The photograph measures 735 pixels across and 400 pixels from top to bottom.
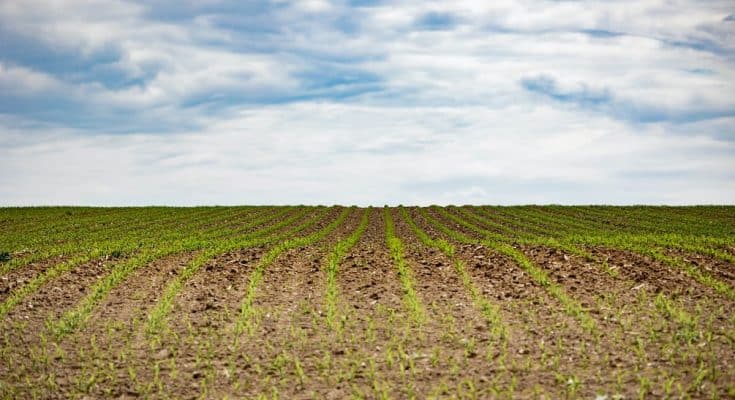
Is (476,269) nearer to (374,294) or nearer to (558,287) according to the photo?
(558,287)

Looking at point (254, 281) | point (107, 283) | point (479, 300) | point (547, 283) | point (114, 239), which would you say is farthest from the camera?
point (114, 239)

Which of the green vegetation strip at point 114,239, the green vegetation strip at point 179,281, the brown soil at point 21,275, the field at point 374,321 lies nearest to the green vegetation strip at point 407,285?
the field at point 374,321

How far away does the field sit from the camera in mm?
9953

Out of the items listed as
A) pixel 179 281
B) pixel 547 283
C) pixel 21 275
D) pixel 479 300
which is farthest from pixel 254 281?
pixel 547 283

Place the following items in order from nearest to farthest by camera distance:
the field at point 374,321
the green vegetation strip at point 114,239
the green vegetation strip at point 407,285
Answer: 1. the field at point 374,321
2. the green vegetation strip at point 407,285
3. the green vegetation strip at point 114,239

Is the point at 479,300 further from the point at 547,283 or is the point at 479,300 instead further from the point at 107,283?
the point at 107,283

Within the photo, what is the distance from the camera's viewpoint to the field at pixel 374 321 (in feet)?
32.7

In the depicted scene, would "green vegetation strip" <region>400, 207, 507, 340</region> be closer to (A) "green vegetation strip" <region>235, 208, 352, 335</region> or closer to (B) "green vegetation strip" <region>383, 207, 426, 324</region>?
(B) "green vegetation strip" <region>383, 207, 426, 324</region>

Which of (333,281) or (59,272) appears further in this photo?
(59,272)

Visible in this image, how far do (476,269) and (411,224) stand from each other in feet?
79.7

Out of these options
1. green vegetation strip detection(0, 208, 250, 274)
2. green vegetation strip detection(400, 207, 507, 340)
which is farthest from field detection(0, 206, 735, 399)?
green vegetation strip detection(0, 208, 250, 274)

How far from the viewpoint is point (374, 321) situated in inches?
517

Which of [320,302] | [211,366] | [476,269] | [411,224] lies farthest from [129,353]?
[411,224]

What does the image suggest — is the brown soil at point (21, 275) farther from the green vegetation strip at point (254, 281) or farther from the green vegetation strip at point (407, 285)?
the green vegetation strip at point (407, 285)
